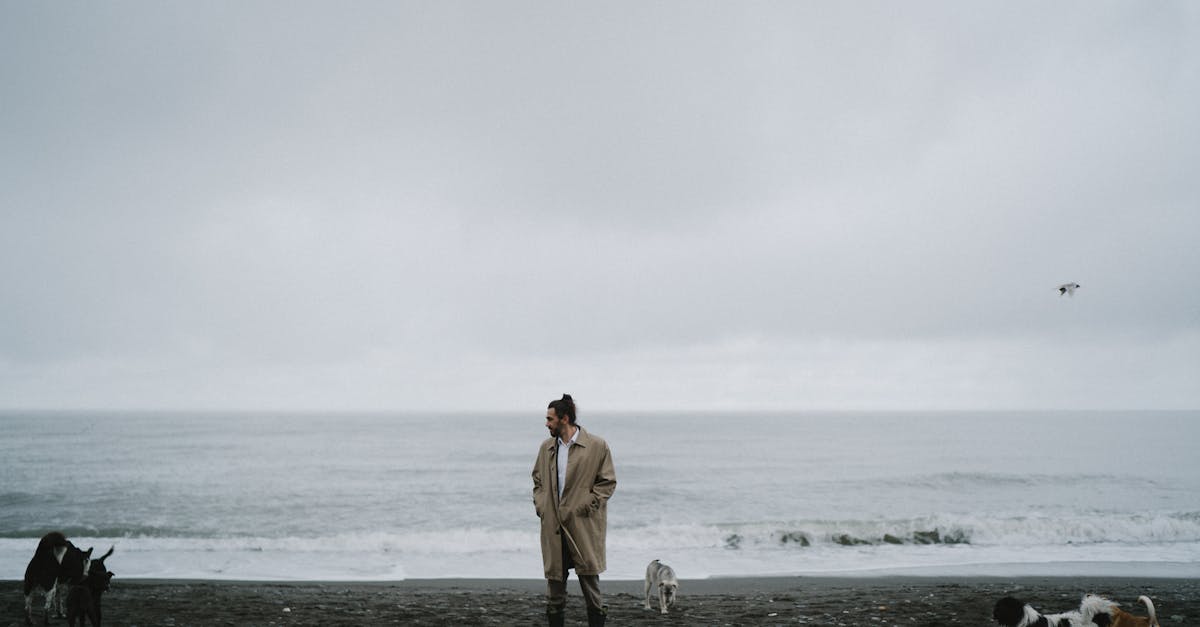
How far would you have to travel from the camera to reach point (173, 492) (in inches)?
1180

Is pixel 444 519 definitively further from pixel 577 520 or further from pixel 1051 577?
pixel 577 520

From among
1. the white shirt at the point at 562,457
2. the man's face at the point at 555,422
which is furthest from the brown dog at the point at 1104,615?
the man's face at the point at 555,422

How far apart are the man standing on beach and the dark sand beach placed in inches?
119

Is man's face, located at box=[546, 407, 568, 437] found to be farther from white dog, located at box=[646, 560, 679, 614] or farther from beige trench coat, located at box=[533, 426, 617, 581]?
white dog, located at box=[646, 560, 679, 614]

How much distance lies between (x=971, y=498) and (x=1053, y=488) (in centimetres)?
533

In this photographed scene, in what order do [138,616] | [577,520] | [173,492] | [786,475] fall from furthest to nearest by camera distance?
[786,475] → [173,492] → [138,616] → [577,520]

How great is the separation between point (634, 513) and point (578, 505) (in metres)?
20.8

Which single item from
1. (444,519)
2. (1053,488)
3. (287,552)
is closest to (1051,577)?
(287,552)

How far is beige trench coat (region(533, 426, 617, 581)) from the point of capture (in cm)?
586

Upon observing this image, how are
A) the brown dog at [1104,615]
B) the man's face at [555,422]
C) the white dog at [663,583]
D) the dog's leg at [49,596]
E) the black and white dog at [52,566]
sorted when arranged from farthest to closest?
1. the white dog at [663,583]
2. the dog's leg at [49,596]
3. the black and white dog at [52,566]
4. the brown dog at [1104,615]
5. the man's face at [555,422]

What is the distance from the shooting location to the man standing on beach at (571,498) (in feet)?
19.2

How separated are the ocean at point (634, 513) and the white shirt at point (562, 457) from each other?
882 cm

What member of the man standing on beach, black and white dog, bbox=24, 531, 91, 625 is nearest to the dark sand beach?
black and white dog, bbox=24, 531, 91, 625

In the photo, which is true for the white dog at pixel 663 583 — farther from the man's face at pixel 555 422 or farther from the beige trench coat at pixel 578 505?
the man's face at pixel 555 422
